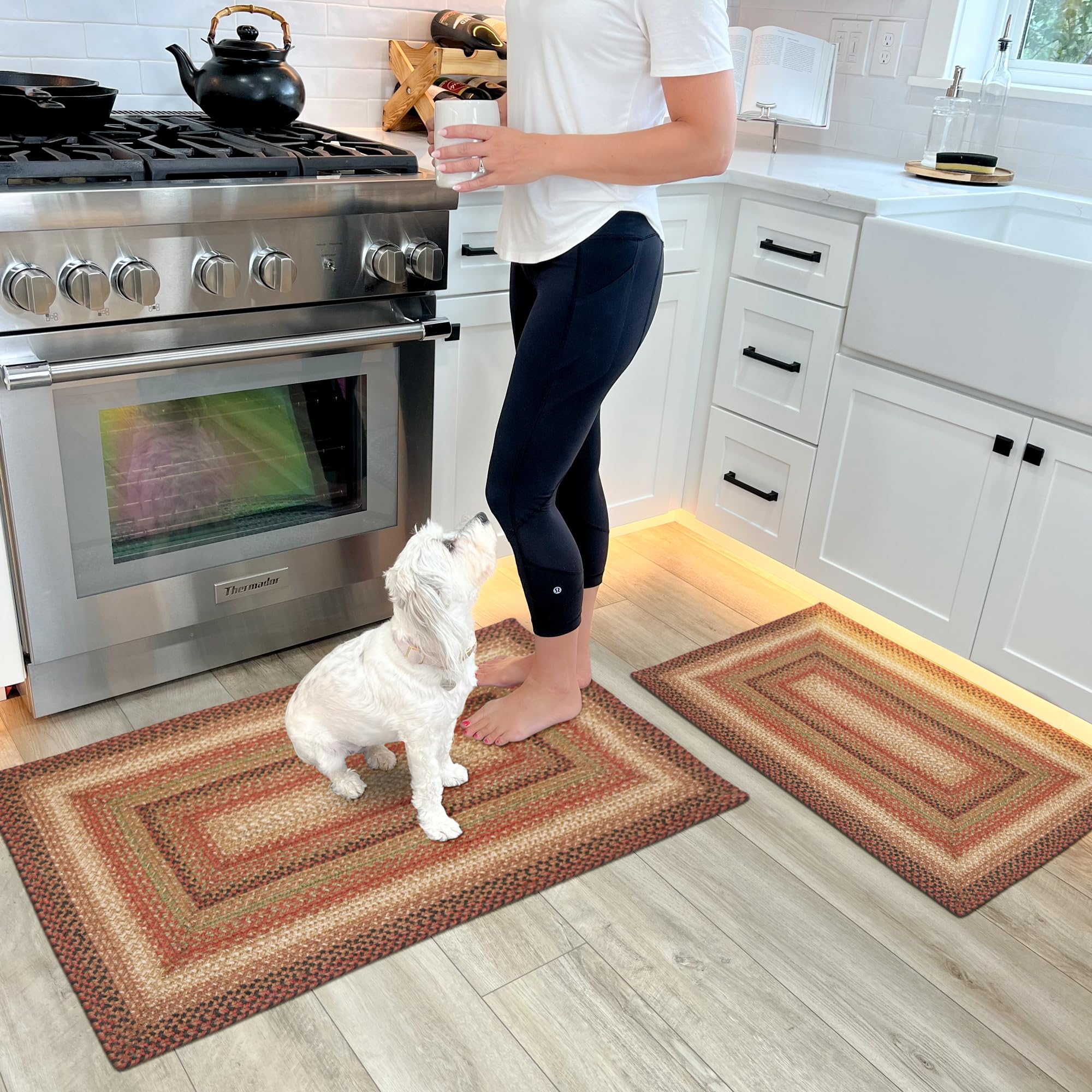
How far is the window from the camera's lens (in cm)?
266

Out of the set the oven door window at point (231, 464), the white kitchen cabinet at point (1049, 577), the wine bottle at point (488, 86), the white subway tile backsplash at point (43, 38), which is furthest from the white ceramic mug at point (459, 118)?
the white kitchen cabinet at point (1049, 577)

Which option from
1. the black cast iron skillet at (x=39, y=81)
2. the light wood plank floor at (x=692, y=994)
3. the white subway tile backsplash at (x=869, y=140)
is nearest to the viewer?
the light wood plank floor at (x=692, y=994)

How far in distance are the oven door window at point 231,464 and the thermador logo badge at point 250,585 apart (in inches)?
3.5

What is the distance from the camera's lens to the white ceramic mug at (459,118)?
5.22 ft

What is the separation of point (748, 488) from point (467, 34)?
4.10ft

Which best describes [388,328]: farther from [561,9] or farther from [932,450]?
[932,450]

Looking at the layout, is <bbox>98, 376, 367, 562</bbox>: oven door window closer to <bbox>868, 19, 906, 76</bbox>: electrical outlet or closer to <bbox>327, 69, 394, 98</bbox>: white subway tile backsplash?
<bbox>327, 69, 394, 98</bbox>: white subway tile backsplash

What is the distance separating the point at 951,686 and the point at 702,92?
1426mm

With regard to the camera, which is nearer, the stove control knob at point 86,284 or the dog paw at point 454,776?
the stove control knob at point 86,284

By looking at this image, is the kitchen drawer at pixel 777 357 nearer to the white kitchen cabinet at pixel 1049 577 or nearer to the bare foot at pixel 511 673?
the white kitchen cabinet at pixel 1049 577

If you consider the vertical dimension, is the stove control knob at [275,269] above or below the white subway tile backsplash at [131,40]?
below

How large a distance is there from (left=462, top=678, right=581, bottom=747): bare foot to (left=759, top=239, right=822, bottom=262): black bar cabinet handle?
3.51 ft

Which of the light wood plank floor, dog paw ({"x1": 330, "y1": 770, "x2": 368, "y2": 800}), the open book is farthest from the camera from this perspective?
the open book

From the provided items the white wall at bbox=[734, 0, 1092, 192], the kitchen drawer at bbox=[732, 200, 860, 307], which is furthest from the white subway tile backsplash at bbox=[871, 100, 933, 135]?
the kitchen drawer at bbox=[732, 200, 860, 307]
